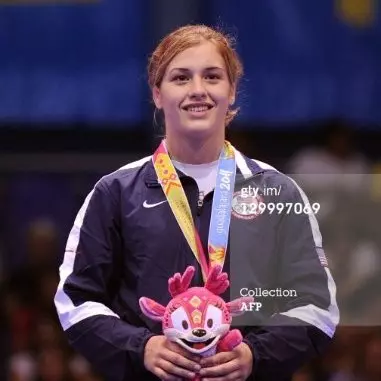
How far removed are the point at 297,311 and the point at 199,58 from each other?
75 centimetres

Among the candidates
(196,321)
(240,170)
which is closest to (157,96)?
(240,170)

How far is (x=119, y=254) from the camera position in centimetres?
397

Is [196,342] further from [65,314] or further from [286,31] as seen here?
[286,31]

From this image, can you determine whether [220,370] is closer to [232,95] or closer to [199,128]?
[199,128]

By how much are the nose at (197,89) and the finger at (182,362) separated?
0.73 meters

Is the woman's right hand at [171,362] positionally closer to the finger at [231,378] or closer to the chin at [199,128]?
the finger at [231,378]

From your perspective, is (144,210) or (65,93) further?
(65,93)

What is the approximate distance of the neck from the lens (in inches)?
157

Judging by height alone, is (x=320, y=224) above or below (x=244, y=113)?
above

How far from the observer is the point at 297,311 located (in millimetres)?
3883

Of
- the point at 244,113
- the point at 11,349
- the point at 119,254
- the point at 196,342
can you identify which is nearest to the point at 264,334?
the point at 196,342

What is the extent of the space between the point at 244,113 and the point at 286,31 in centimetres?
49

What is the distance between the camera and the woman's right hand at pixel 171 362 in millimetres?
3709

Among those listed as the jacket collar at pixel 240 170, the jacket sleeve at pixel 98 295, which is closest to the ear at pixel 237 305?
the jacket sleeve at pixel 98 295
